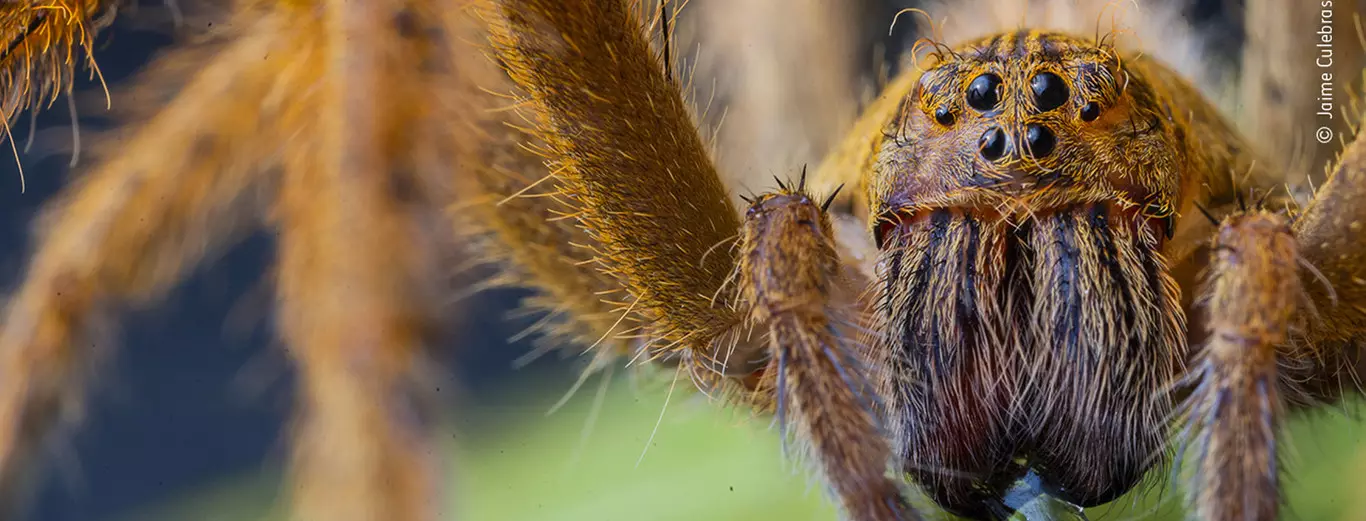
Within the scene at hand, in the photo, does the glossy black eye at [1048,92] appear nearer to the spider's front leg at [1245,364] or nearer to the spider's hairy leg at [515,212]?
the spider's front leg at [1245,364]

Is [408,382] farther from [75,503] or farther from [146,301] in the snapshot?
[75,503]

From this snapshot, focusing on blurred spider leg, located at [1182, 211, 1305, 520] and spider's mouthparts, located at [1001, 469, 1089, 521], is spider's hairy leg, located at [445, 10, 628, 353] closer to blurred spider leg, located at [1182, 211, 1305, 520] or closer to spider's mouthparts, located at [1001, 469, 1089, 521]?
spider's mouthparts, located at [1001, 469, 1089, 521]

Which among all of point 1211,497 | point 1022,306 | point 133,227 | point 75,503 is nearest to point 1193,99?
point 1022,306

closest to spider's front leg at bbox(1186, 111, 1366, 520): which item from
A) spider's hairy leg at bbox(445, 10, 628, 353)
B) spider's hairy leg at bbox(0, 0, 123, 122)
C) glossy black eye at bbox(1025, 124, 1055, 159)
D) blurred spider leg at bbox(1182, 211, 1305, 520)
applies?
blurred spider leg at bbox(1182, 211, 1305, 520)

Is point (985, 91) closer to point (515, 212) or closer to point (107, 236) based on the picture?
Answer: point (515, 212)

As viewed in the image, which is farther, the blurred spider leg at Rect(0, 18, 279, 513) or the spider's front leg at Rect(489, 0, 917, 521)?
the blurred spider leg at Rect(0, 18, 279, 513)

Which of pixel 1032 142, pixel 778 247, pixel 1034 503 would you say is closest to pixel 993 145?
pixel 1032 142

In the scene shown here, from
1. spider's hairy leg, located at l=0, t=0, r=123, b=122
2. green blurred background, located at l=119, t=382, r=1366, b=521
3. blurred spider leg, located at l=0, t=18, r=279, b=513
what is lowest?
green blurred background, located at l=119, t=382, r=1366, b=521

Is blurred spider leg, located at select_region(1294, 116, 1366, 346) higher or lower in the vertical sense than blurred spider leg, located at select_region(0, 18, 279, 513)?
lower

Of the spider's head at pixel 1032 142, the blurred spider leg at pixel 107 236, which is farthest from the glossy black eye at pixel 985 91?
the blurred spider leg at pixel 107 236
